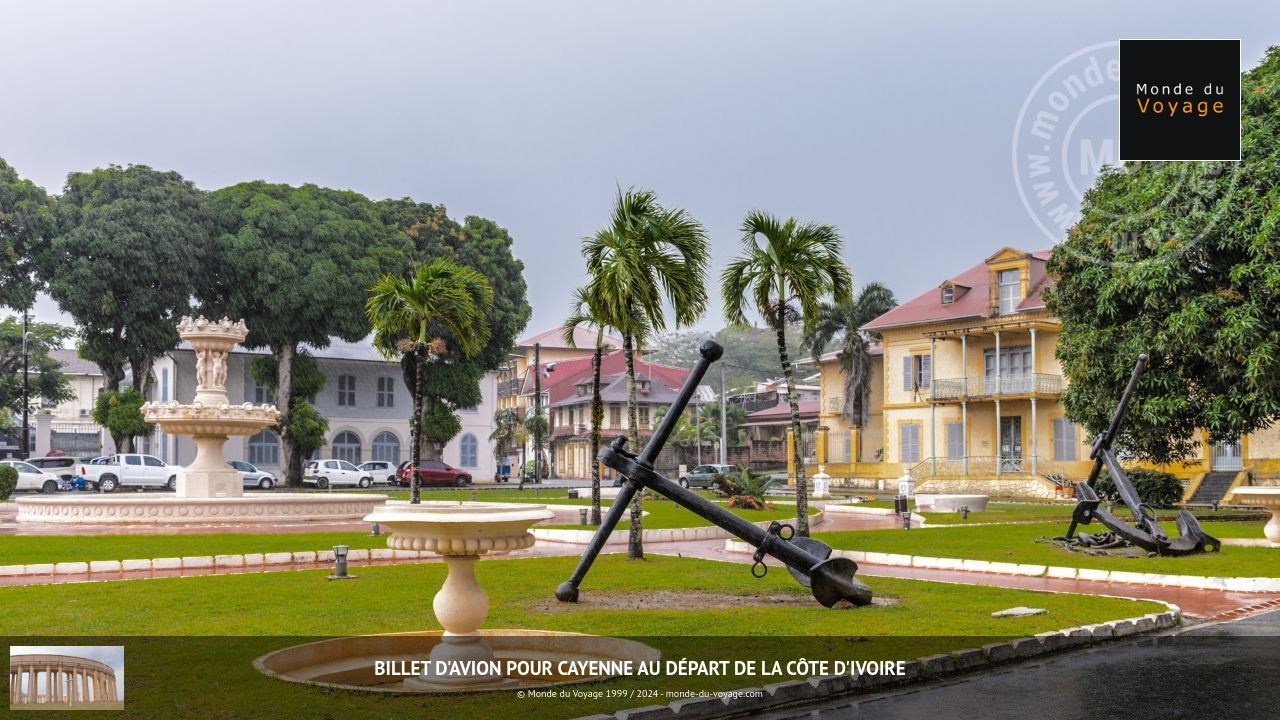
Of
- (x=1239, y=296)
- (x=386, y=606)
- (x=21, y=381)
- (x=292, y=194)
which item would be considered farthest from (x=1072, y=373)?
(x=21, y=381)

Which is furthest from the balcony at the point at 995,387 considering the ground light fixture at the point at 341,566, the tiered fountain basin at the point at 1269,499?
the ground light fixture at the point at 341,566

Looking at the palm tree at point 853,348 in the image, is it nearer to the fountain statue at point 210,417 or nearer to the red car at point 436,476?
the red car at point 436,476

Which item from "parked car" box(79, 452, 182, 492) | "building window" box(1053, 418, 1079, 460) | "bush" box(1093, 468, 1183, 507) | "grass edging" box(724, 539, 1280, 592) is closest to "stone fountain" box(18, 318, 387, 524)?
"grass edging" box(724, 539, 1280, 592)

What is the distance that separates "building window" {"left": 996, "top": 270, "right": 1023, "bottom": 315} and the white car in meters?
39.0

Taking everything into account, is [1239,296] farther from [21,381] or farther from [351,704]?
[21,381]

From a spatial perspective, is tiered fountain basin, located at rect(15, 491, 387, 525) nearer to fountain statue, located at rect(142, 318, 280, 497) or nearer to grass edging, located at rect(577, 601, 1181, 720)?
fountain statue, located at rect(142, 318, 280, 497)

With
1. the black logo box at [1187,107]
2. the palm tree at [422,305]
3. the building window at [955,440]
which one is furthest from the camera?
the building window at [955,440]

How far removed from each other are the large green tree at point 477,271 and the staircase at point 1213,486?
30.9 m

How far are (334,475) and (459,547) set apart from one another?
47643 millimetres

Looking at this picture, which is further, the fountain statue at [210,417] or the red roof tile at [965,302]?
the red roof tile at [965,302]

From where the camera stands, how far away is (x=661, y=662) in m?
9.20

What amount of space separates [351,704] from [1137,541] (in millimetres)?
14486

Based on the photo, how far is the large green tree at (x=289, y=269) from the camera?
51.1 m

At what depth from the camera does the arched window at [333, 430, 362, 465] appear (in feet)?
202
